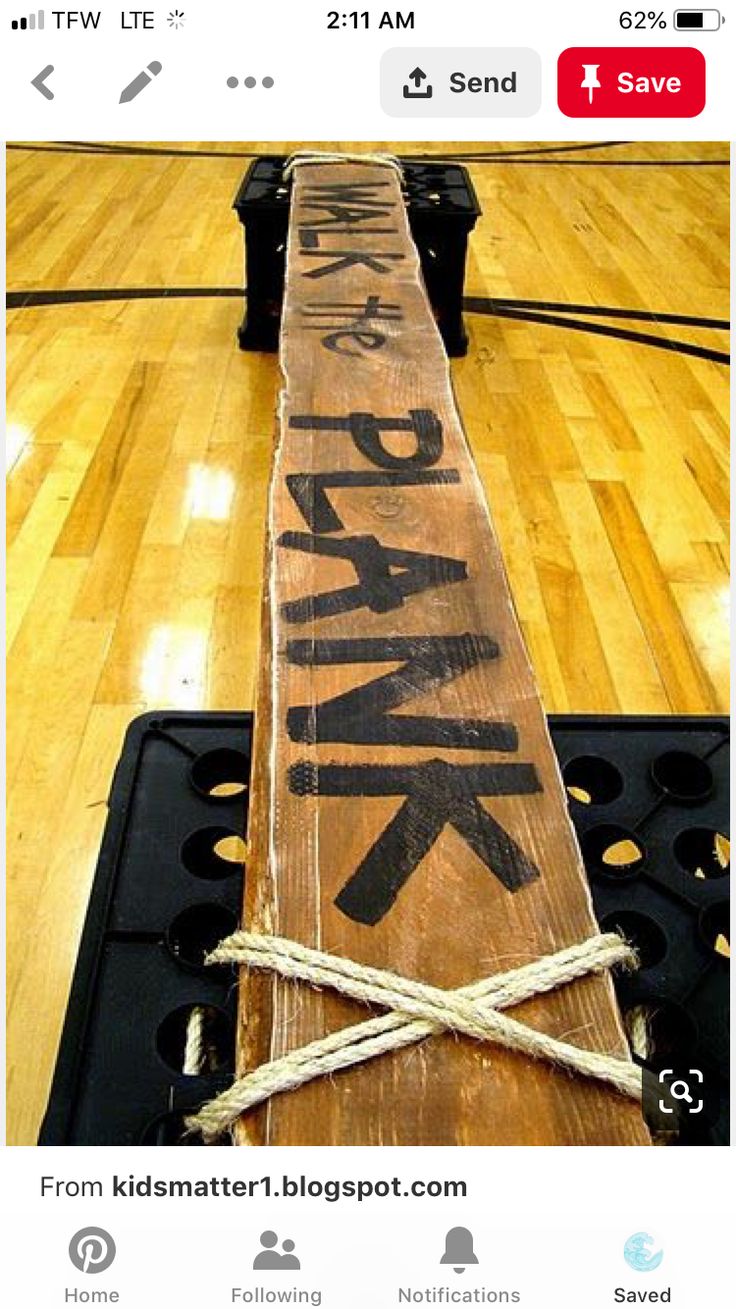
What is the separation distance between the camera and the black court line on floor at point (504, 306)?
1.97 metres

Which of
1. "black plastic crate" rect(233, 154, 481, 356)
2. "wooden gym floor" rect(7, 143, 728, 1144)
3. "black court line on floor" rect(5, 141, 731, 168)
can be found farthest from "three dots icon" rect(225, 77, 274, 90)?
"black court line on floor" rect(5, 141, 731, 168)

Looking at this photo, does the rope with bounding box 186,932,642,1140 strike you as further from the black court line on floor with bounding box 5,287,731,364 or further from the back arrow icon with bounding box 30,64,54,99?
the black court line on floor with bounding box 5,287,731,364

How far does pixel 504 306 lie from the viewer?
2.04 m

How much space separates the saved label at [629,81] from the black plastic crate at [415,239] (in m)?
1.00

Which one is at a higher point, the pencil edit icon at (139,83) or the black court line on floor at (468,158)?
the black court line on floor at (468,158)

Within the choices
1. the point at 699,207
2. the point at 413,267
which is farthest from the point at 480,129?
the point at 699,207

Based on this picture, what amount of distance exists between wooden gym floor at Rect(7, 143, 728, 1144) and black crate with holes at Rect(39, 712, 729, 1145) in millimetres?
217

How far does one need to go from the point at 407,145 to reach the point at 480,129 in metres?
2.49

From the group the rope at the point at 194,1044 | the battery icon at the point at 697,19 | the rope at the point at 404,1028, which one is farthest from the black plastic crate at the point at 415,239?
the rope at the point at 404,1028

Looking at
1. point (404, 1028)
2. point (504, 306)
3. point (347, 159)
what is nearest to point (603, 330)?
point (504, 306)

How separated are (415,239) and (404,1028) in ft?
5.15

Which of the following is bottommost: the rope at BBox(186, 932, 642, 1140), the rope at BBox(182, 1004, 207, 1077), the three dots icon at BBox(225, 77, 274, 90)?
the rope at BBox(182, 1004, 207, 1077)
